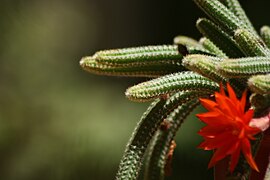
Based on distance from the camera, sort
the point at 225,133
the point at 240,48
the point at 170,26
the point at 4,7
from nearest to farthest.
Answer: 1. the point at 225,133
2. the point at 240,48
3. the point at 4,7
4. the point at 170,26

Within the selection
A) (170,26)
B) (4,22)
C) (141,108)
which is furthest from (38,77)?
(170,26)

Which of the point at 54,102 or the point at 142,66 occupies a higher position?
the point at 54,102

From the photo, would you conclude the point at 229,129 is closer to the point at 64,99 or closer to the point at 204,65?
the point at 204,65

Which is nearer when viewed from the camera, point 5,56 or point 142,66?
point 142,66

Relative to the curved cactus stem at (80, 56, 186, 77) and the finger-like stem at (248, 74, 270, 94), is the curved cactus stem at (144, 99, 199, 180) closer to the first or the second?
the curved cactus stem at (80, 56, 186, 77)

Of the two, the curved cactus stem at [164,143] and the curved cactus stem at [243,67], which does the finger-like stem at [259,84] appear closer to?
the curved cactus stem at [243,67]

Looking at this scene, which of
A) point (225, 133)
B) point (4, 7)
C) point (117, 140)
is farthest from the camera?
point (117, 140)

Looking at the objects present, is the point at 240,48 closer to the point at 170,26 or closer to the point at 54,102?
the point at 54,102
